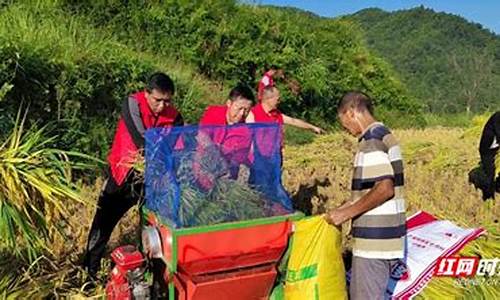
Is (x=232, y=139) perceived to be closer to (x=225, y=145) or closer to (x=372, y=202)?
(x=225, y=145)

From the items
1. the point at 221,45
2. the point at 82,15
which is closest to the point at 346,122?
the point at 82,15

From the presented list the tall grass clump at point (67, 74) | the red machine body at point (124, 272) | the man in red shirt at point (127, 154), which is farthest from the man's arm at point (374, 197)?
the tall grass clump at point (67, 74)

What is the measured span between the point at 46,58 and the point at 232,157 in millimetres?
4122

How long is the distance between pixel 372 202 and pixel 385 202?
134mm

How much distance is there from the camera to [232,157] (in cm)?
412

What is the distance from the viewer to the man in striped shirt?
12.2ft

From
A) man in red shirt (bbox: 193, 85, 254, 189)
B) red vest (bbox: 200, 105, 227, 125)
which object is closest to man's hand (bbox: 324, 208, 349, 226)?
man in red shirt (bbox: 193, 85, 254, 189)

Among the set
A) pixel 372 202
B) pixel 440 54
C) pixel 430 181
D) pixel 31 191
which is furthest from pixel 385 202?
pixel 440 54

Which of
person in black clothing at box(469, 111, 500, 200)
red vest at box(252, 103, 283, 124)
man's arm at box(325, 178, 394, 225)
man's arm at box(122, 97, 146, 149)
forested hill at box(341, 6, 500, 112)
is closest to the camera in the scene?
man's arm at box(325, 178, 394, 225)

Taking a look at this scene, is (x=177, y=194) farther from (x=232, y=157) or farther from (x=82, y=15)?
(x=82, y=15)

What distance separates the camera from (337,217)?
395 centimetres

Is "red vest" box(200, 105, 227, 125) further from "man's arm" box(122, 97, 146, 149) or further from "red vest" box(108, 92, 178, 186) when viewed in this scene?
"man's arm" box(122, 97, 146, 149)

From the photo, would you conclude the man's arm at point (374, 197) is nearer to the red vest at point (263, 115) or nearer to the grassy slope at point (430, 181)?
the grassy slope at point (430, 181)

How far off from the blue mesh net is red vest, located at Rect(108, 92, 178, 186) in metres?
0.59
